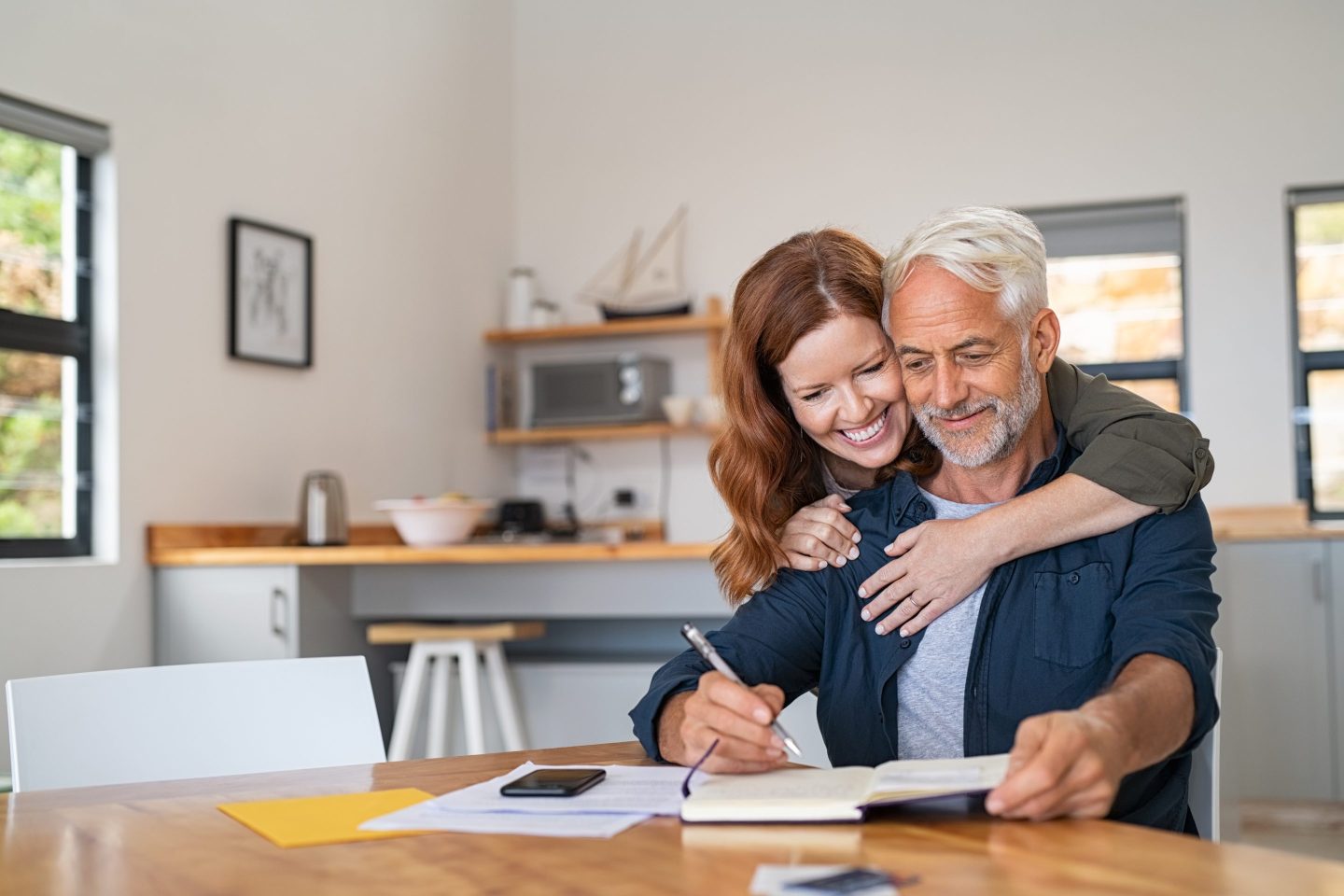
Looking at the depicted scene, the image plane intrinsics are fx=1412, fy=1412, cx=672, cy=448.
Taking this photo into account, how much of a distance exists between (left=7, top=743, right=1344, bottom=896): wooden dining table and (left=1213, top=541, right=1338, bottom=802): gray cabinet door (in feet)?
11.4

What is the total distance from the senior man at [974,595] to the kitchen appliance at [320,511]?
2.49 metres

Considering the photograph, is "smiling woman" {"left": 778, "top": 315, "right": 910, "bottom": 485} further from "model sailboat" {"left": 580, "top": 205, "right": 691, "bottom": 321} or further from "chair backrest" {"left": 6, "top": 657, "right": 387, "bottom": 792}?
"model sailboat" {"left": 580, "top": 205, "right": 691, "bottom": 321}

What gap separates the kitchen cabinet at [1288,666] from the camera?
13.9 ft

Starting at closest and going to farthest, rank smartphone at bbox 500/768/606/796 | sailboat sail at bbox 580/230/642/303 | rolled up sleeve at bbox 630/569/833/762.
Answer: smartphone at bbox 500/768/606/796 → rolled up sleeve at bbox 630/569/833/762 → sailboat sail at bbox 580/230/642/303

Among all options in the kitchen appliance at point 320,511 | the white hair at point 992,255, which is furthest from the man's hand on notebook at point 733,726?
the kitchen appliance at point 320,511

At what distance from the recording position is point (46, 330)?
348 cm

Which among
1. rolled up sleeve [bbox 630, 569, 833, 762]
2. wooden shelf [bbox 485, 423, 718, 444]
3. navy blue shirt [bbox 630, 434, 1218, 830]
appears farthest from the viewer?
wooden shelf [bbox 485, 423, 718, 444]

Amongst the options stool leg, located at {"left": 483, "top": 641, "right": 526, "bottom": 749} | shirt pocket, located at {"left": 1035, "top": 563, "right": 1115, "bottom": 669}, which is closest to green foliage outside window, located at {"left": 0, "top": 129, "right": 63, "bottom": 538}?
stool leg, located at {"left": 483, "top": 641, "right": 526, "bottom": 749}

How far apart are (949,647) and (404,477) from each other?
11.3ft

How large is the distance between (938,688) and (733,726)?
18.2 inches

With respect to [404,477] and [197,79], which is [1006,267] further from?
[404,477]

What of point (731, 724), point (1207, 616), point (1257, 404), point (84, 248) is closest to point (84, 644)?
point (84, 248)

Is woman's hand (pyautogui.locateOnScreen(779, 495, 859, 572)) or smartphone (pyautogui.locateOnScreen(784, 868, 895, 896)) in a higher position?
woman's hand (pyautogui.locateOnScreen(779, 495, 859, 572))

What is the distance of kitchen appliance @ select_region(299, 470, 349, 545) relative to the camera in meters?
4.04
